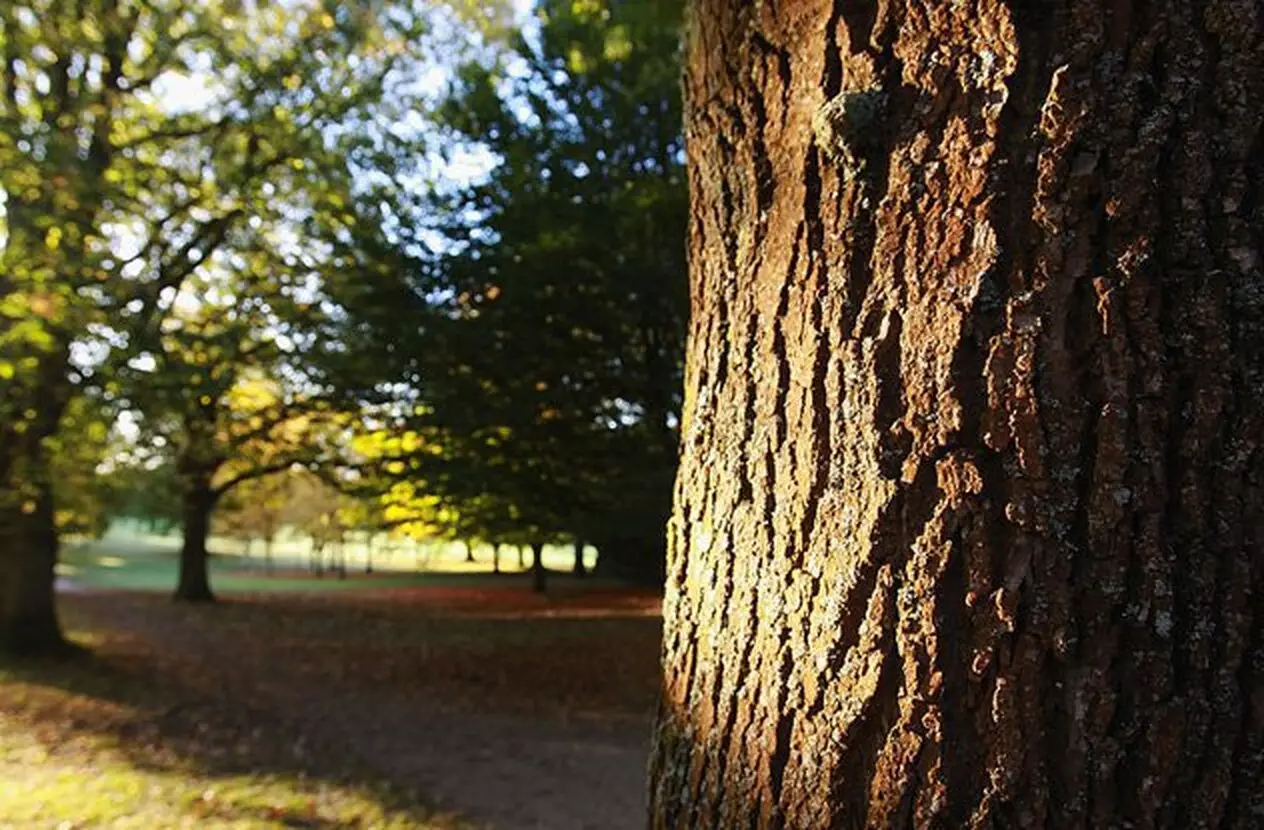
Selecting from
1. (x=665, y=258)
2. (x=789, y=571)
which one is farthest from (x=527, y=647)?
(x=789, y=571)

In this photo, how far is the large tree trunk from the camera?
3.88ft

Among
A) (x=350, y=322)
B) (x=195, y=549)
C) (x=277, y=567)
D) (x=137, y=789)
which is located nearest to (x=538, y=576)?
(x=195, y=549)

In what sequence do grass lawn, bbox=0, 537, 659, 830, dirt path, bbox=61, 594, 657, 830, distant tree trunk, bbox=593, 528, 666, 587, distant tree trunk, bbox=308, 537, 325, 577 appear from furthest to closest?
1. distant tree trunk, bbox=308, 537, 325, 577
2. distant tree trunk, bbox=593, 528, 666, 587
3. dirt path, bbox=61, 594, 657, 830
4. grass lawn, bbox=0, 537, 659, 830

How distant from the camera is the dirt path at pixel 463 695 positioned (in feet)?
23.3

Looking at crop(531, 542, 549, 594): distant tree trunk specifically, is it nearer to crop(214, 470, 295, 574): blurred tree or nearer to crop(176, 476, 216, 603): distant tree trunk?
crop(214, 470, 295, 574): blurred tree

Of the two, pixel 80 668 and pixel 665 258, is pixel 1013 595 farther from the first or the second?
pixel 80 668

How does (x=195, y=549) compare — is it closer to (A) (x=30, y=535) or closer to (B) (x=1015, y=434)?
(A) (x=30, y=535)

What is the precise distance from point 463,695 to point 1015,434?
34.4ft

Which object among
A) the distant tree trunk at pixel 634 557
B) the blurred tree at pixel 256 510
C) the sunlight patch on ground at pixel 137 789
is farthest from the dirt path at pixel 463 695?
the blurred tree at pixel 256 510

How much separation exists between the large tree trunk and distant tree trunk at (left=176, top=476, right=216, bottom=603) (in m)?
22.5

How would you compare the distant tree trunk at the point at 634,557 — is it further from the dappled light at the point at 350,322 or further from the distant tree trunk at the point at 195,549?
the distant tree trunk at the point at 195,549

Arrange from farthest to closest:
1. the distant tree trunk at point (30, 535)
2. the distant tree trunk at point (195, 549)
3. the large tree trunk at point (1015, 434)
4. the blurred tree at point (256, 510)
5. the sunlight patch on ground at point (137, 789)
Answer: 1. the blurred tree at point (256, 510)
2. the distant tree trunk at point (195, 549)
3. the distant tree trunk at point (30, 535)
4. the sunlight patch on ground at point (137, 789)
5. the large tree trunk at point (1015, 434)

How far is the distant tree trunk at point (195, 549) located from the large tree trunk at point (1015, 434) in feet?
73.8

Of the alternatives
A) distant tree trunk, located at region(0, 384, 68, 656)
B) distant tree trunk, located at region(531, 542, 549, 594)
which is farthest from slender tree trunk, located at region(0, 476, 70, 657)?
distant tree trunk, located at region(531, 542, 549, 594)
